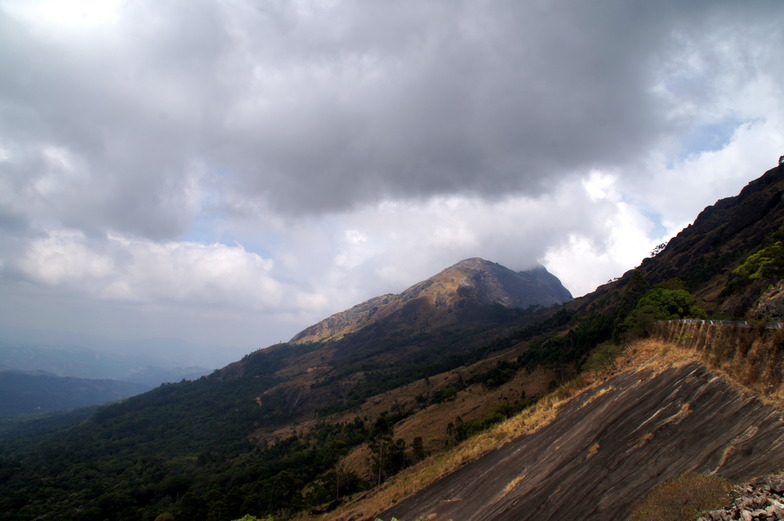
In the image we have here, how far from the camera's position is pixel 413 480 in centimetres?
3584

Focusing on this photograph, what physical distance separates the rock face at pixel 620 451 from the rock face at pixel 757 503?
1.07 metres

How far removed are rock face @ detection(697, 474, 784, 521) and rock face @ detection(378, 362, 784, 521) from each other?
1.07 meters

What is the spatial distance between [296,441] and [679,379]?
159036mm

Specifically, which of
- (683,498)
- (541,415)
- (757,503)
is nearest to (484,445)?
(541,415)

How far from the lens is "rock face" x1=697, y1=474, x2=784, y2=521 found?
9.22 m

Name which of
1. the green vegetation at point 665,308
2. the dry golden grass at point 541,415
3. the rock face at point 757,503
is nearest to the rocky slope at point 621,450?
the dry golden grass at point 541,415

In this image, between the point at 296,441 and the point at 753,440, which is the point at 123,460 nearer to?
the point at 296,441

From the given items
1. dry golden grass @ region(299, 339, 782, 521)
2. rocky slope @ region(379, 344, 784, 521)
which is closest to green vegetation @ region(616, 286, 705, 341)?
dry golden grass @ region(299, 339, 782, 521)

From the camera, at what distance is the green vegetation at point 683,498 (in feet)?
36.2

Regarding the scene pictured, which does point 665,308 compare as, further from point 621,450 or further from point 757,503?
point 757,503

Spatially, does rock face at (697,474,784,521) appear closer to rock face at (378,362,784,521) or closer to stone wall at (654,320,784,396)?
rock face at (378,362,784,521)

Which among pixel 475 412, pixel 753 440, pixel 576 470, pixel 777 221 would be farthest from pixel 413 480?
pixel 777 221

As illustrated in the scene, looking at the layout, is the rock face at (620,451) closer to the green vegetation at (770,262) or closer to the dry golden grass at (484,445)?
the dry golden grass at (484,445)

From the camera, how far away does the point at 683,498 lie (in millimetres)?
11852
